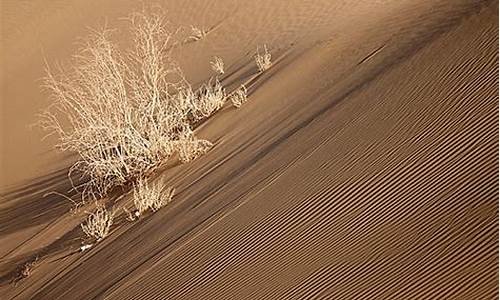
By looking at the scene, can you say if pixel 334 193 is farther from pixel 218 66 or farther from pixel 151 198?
pixel 218 66

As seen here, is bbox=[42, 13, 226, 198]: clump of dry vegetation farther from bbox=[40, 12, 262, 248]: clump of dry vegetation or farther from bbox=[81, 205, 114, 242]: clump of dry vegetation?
bbox=[81, 205, 114, 242]: clump of dry vegetation

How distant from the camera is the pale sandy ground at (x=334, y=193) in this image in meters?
4.47

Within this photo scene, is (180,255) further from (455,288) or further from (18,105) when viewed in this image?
(18,105)

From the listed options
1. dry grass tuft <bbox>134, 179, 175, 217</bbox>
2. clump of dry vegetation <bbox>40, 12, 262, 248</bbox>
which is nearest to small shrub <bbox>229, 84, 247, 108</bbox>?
clump of dry vegetation <bbox>40, 12, 262, 248</bbox>

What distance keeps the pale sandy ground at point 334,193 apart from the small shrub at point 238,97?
23 cm

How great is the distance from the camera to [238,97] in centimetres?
1023

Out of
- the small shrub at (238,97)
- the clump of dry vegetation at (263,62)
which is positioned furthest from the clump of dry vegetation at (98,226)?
the clump of dry vegetation at (263,62)

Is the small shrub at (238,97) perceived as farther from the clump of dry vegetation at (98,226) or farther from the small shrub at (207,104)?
the clump of dry vegetation at (98,226)

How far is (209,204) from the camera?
22.6 ft

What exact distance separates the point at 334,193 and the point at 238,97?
188 inches

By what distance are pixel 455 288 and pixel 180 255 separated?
103 inches

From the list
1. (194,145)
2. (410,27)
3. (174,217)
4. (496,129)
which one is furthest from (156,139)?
(496,129)

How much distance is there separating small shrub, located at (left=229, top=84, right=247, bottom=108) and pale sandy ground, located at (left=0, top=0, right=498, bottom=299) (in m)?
0.23

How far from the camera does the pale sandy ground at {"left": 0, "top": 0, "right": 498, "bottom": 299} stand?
4473mm
